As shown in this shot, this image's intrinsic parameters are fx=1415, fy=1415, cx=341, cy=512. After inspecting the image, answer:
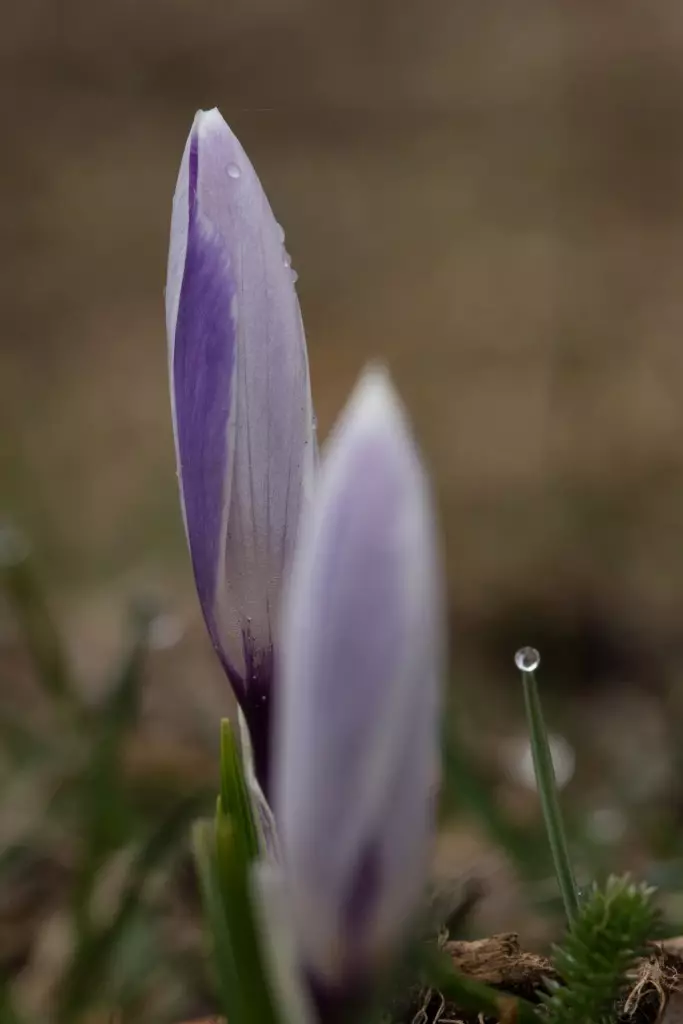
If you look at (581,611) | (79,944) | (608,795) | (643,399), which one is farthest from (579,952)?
(643,399)

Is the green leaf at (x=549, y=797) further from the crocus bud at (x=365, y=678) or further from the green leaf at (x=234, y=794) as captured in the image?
the crocus bud at (x=365, y=678)

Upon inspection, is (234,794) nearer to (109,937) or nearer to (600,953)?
(600,953)

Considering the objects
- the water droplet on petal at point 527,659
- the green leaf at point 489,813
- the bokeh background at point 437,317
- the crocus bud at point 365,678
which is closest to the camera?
the crocus bud at point 365,678

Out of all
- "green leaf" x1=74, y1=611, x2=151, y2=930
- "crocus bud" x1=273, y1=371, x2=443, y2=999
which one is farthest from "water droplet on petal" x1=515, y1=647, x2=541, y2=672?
"green leaf" x1=74, y1=611, x2=151, y2=930

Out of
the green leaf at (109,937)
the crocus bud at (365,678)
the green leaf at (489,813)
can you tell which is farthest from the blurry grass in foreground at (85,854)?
the crocus bud at (365,678)

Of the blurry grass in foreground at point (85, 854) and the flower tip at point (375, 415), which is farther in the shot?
the blurry grass in foreground at point (85, 854)

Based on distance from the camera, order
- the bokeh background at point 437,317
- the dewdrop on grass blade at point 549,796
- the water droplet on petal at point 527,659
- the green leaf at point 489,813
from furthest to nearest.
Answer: the bokeh background at point 437,317
the green leaf at point 489,813
the water droplet on petal at point 527,659
the dewdrop on grass blade at point 549,796

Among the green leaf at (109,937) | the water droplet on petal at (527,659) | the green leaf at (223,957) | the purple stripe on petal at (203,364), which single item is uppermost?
the purple stripe on petal at (203,364)

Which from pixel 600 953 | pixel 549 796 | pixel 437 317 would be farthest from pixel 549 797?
pixel 437 317
